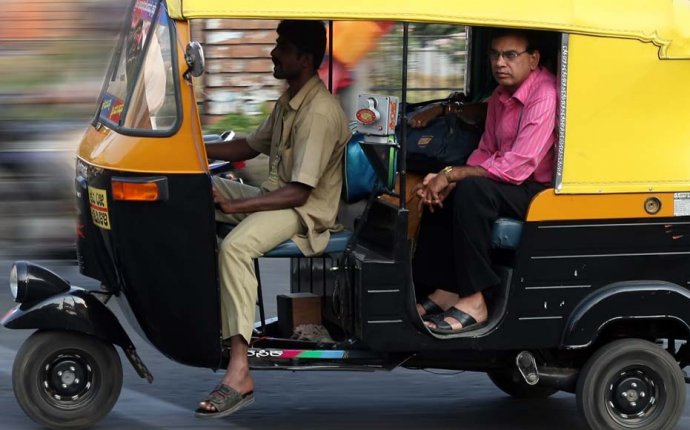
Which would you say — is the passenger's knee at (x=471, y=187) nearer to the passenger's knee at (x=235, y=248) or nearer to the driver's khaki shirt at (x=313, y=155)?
the driver's khaki shirt at (x=313, y=155)

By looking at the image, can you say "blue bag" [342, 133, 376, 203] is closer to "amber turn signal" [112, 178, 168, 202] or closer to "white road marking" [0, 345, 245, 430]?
"amber turn signal" [112, 178, 168, 202]

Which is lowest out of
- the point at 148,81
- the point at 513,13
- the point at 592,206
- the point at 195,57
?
the point at 592,206

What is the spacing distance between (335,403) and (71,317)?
143 cm

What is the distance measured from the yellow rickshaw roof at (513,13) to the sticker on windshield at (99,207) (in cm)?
79

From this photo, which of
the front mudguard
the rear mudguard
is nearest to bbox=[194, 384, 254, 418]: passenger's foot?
the front mudguard

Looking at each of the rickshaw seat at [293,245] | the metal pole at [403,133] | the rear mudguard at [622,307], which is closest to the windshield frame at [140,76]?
the rickshaw seat at [293,245]

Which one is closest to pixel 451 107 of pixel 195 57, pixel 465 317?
pixel 465 317

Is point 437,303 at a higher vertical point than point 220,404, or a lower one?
higher

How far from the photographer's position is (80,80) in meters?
9.78

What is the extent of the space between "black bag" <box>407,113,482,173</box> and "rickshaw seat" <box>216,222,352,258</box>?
17.5 inches

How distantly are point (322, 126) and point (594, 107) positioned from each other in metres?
1.10

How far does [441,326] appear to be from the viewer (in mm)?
5301

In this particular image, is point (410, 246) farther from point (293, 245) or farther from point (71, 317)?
point (71, 317)

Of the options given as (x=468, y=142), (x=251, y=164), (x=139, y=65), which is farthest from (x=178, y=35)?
(x=251, y=164)
